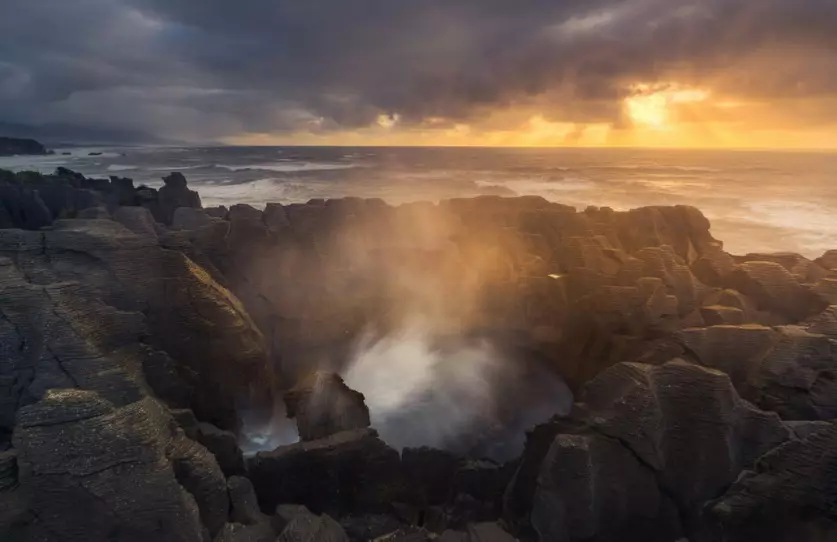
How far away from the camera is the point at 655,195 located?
161 feet

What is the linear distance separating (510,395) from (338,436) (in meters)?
4.51

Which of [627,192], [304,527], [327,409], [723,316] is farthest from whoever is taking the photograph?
[627,192]

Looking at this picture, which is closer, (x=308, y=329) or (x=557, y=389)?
(x=557, y=389)

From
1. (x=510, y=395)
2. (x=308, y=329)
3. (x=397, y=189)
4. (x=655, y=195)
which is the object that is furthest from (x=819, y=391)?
(x=655, y=195)

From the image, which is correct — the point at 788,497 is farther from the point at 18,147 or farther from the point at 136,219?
the point at 18,147

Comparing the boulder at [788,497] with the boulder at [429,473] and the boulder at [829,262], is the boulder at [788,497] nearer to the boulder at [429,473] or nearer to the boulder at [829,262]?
the boulder at [429,473]

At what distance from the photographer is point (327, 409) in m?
8.61

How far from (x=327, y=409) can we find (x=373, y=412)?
232 centimetres

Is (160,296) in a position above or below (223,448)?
above

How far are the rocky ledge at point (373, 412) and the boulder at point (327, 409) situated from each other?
34 millimetres

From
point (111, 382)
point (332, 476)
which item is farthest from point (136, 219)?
point (332, 476)

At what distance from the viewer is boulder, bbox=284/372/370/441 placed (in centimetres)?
849

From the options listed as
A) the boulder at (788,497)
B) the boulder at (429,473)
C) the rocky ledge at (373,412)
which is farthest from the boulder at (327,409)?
the boulder at (788,497)

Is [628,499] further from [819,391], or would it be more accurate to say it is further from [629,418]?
[819,391]
